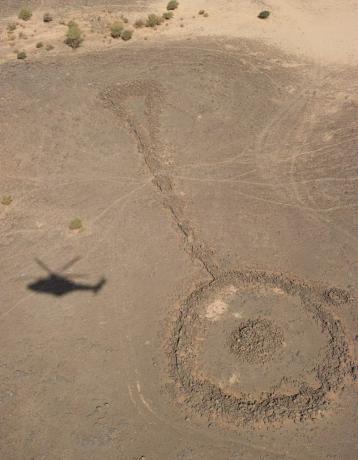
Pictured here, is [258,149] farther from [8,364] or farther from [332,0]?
[332,0]

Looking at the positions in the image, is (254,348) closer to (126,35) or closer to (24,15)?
(126,35)

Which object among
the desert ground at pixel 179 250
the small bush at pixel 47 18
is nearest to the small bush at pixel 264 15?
the desert ground at pixel 179 250

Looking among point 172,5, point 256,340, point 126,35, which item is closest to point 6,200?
point 256,340

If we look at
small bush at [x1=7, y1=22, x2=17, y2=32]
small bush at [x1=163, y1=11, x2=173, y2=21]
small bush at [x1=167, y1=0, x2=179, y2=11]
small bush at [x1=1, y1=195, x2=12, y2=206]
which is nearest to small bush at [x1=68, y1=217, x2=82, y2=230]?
small bush at [x1=1, y1=195, x2=12, y2=206]

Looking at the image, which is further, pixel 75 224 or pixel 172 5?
pixel 172 5

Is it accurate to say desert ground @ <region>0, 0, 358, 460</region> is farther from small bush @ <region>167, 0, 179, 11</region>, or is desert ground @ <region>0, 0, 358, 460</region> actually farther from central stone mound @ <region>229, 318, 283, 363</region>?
small bush @ <region>167, 0, 179, 11</region>
